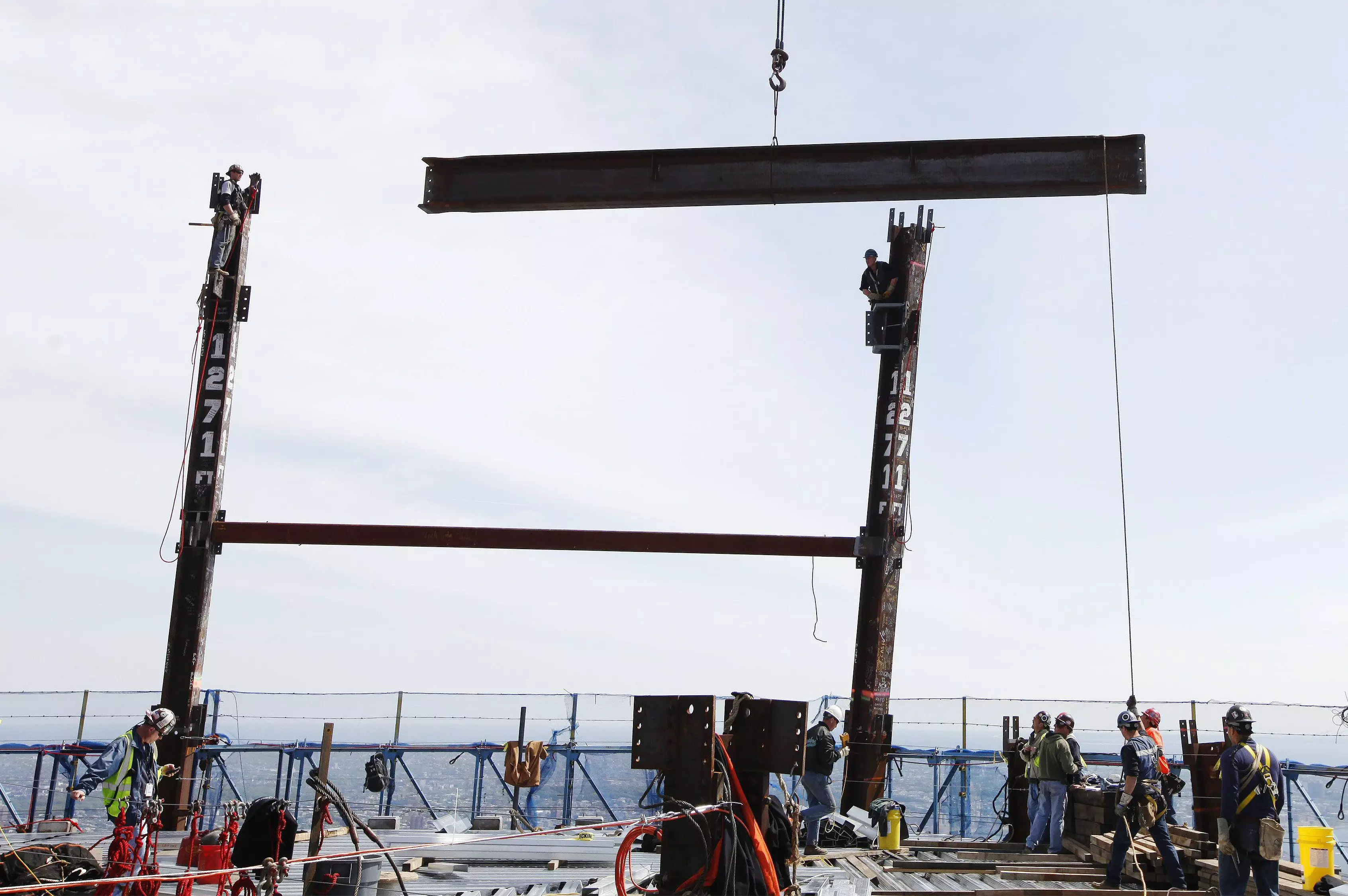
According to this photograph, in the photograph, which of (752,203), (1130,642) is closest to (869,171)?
(752,203)

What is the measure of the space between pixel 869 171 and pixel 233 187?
406 inches

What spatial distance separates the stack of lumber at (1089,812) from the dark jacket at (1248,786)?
2563mm

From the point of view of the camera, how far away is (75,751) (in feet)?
64.1

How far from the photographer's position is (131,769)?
10.5m

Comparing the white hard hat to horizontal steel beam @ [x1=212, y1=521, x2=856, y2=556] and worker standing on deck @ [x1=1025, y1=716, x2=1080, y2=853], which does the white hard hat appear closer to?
horizontal steel beam @ [x1=212, y1=521, x2=856, y2=556]

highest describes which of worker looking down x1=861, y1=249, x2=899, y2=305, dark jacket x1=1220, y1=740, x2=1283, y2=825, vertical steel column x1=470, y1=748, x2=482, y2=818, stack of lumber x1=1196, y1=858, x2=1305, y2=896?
worker looking down x1=861, y1=249, x2=899, y2=305

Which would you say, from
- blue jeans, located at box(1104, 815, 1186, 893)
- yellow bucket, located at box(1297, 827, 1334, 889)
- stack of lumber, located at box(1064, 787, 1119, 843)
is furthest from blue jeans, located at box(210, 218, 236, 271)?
yellow bucket, located at box(1297, 827, 1334, 889)

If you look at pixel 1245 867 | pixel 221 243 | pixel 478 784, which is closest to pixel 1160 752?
pixel 1245 867

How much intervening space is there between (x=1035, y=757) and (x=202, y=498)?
1295 cm

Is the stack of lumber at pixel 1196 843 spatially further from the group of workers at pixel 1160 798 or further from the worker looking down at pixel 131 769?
the worker looking down at pixel 131 769

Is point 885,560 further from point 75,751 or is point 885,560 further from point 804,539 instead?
point 75,751

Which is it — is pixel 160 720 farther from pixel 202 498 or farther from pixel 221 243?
pixel 221 243

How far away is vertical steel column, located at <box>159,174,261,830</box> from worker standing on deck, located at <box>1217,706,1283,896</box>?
14031 mm

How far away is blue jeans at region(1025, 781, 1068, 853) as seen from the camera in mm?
13828
